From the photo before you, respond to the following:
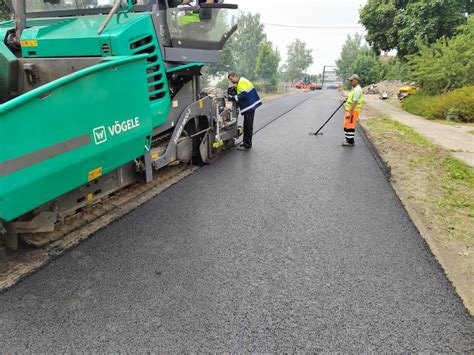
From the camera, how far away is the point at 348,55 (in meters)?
75.5

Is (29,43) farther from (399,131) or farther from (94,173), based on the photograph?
(399,131)

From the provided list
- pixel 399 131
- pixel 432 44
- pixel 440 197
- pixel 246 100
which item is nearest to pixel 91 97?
pixel 440 197

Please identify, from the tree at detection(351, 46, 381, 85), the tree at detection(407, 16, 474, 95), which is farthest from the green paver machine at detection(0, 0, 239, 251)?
the tree at detection(351, 46, 381, 85)

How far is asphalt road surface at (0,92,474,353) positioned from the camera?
6.93 feet

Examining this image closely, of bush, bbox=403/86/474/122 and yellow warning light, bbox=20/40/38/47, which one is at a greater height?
yellow warning light, bbox=20/40/38/47

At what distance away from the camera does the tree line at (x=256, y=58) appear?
164ft

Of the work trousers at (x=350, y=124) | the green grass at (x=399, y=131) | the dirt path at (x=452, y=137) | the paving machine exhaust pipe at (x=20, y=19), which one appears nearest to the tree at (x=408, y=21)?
the dirt path at (x=452, y=137)

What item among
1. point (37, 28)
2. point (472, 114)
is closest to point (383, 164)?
point (37, 28)

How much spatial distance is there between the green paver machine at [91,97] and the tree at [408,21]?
Result: 13.3 m

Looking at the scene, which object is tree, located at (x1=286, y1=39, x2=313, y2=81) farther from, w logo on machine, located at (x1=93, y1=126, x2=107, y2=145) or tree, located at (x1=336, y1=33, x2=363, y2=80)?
w logo on machine, located at (x1=93, y1=126, x2=107, y2=145)

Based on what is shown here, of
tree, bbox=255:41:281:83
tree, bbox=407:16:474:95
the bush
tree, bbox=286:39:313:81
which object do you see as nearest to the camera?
the bush

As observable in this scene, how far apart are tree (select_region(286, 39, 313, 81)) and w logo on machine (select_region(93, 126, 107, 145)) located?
309 feet

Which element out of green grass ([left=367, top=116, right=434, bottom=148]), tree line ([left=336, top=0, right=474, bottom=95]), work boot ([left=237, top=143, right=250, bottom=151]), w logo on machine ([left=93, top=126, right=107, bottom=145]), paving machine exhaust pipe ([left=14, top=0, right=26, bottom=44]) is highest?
tree line ([left=336, top=0, right=474, bottom=95])

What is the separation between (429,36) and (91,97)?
54.5ft
